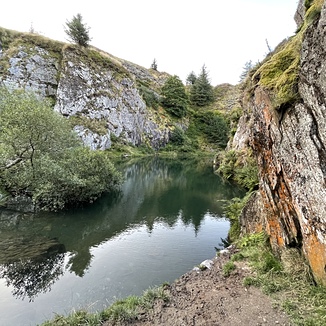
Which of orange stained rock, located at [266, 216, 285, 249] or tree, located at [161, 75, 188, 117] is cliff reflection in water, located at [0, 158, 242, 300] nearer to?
orange stained rock, located at [266, 216, 285, 249]

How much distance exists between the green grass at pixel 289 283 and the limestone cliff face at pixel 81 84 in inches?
1717

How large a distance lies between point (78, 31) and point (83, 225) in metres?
56.8

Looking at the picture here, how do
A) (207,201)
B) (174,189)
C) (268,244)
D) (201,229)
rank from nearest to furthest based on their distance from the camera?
(268,244)
(201,229)
(207,201)
(174,189)

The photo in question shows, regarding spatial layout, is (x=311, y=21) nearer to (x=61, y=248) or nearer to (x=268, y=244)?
(x=268, y=244)

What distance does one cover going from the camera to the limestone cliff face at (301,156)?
6.70 metres

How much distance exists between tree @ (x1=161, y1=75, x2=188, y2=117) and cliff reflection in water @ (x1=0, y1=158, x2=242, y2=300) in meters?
54.5

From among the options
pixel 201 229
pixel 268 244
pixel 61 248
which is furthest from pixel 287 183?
pixel 61 248

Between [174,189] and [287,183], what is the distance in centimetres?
2416

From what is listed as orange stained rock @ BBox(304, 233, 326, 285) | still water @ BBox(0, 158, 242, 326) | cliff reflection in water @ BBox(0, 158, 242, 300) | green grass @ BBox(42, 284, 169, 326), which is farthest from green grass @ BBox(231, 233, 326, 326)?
cliff reflection in water @ BBox(0, 158, 242, 300)

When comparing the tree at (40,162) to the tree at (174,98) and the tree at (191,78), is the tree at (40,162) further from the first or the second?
the tree at (191,78)

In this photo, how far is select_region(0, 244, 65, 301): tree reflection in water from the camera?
423 inches

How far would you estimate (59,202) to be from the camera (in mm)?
20172

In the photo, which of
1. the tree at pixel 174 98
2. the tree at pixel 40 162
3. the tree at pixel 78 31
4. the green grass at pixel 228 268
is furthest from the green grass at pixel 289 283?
the tree at pixel 174 98

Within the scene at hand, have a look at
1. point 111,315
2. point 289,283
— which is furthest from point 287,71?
point 111,315
